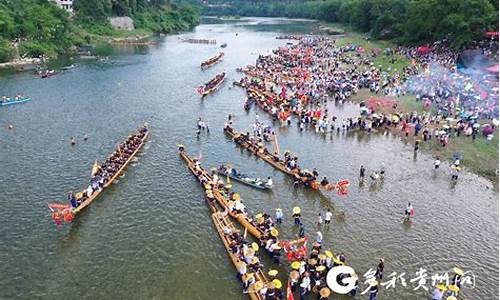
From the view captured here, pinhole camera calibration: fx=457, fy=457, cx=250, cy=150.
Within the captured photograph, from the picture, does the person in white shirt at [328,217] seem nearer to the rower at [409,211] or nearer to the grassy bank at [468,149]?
the rower at [409,211]

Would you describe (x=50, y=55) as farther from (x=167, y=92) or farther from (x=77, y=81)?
(x=167, y=92)

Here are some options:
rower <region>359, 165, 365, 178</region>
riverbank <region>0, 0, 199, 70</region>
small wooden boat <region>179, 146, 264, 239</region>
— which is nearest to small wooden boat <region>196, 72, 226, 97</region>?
small wooden boat <region>179, 146, 264, 239</region>

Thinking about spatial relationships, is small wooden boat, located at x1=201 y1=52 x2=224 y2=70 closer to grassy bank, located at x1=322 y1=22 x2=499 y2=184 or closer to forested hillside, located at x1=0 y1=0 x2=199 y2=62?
forested hillside, located at x1=0 y1=0 x2=199 y2=62

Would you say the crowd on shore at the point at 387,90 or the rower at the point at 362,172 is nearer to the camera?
the rower at the point at 362,172

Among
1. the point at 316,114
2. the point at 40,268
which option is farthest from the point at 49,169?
the point at 316,114

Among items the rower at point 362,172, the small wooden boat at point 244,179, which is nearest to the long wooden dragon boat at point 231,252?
the small wooden boat at point 244,179

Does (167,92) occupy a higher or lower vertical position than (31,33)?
lower
